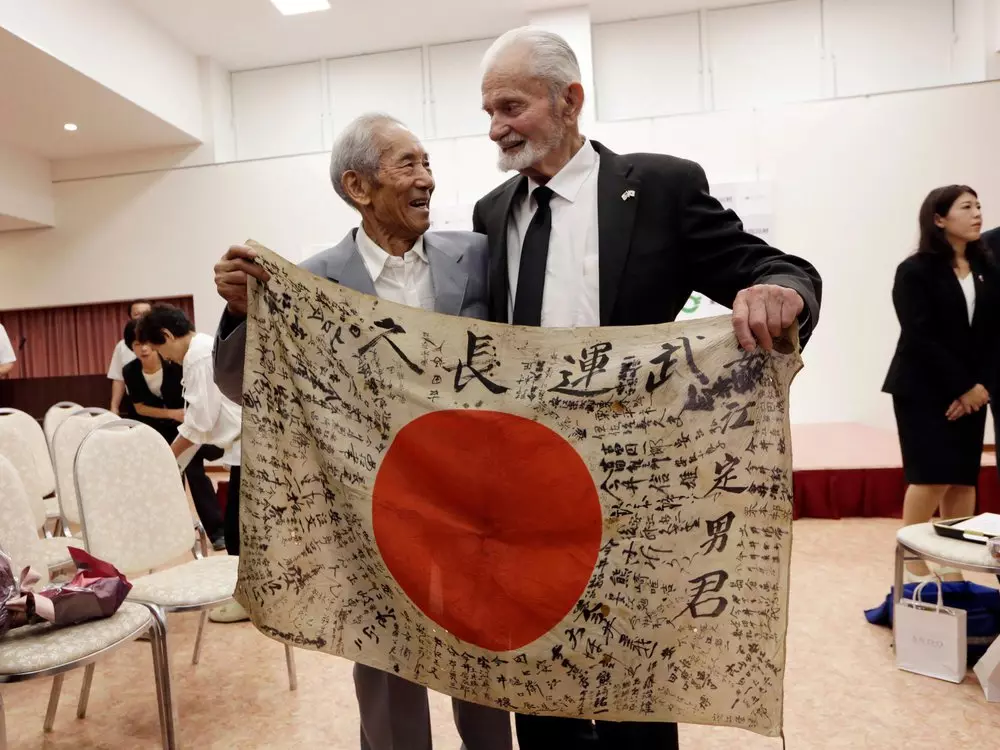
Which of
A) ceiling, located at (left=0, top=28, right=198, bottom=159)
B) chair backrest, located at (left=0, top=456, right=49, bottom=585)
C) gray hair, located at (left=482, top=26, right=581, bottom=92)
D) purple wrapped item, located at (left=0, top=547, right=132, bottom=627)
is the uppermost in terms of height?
ceiling, located at (left=0, top=28, right=198, bottom=159)

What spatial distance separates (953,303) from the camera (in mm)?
2922

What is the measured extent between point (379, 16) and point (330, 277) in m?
6.39

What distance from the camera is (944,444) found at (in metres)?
2.95

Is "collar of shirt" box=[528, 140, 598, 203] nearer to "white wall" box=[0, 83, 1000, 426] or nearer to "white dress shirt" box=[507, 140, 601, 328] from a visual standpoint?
"white dress shirt" box=[507, 140, 601, 328]

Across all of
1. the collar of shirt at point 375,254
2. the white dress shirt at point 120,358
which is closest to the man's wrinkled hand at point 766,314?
the collar of shirt at point 375,254

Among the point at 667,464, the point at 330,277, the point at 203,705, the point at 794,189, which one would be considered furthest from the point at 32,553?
the point at 794,189

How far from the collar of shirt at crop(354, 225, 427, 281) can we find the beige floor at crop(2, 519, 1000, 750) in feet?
4.89

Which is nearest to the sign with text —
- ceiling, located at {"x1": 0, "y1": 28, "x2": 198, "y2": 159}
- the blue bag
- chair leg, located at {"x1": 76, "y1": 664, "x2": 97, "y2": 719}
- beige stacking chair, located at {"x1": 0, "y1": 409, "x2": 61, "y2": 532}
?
chair leg, located at {"x1": 76, "y1": 664, "x2": 97, "y2": 719}

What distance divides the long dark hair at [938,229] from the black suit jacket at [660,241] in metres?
2.05

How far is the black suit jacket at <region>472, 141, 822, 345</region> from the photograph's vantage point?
4.29 feet

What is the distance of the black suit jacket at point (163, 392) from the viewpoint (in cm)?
434

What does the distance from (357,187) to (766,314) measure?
86cm

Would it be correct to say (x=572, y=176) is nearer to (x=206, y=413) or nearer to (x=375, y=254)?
(x=375, y=254)

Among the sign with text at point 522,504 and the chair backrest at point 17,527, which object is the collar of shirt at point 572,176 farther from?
the chair backrest at point 17,527
